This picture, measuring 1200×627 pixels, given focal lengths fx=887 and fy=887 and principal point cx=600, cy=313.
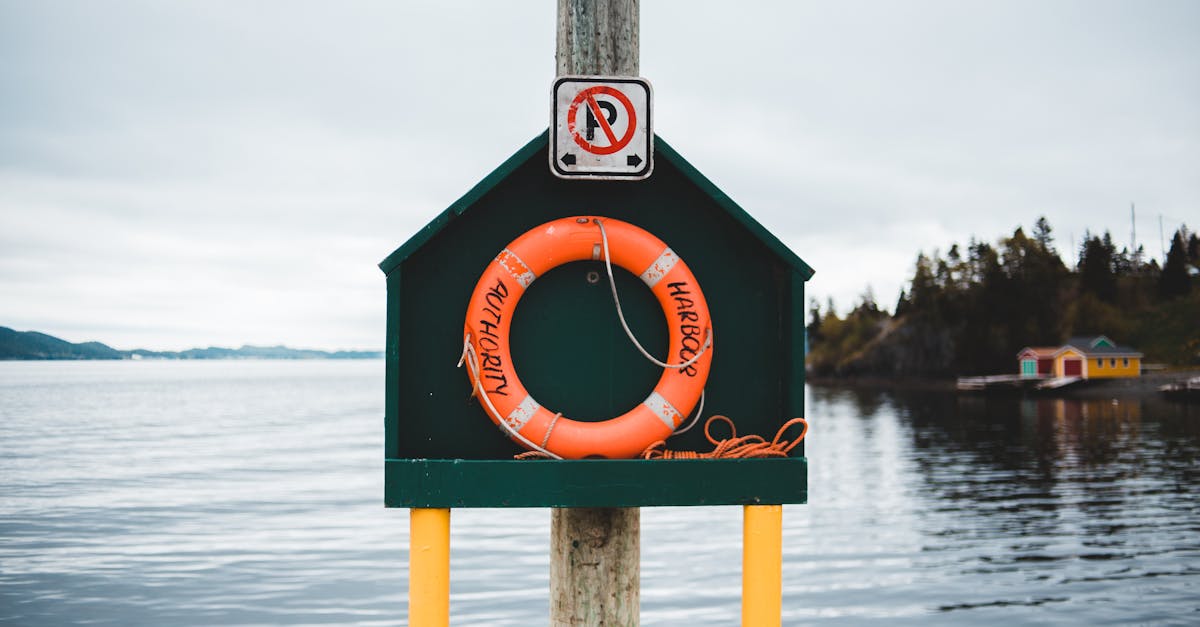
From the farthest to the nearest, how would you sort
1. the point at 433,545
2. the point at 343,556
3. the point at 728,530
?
the point at 728,530, the point at 343,556, the point at 433,545

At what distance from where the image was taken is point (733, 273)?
9.87ft

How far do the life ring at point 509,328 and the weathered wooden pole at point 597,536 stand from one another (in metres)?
0.23

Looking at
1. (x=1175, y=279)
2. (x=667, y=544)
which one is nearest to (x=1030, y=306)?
(x=1175, y=279)

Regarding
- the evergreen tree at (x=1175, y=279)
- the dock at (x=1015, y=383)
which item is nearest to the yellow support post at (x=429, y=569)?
the dock at (x=1015, y=383)

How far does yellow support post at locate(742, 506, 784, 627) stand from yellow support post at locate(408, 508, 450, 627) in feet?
2.97

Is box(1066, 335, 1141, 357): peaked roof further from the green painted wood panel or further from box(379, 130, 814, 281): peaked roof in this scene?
the green painted wood panel

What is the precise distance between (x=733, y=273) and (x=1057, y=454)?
24.0 meters

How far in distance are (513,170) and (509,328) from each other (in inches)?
20.3

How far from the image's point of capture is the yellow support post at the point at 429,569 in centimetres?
262

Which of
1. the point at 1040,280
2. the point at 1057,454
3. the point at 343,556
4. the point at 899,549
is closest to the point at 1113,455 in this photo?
the point at 1057,454

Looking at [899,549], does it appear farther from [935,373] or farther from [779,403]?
[935,373]

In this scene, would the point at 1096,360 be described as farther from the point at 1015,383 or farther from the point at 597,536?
the point at 597,536

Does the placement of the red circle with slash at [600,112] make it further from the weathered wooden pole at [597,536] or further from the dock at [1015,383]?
the dock at [1015,383]

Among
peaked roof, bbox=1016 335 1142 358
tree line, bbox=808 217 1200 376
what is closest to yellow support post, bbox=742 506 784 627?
peaked roof, bbox=1016 335 1142 358
